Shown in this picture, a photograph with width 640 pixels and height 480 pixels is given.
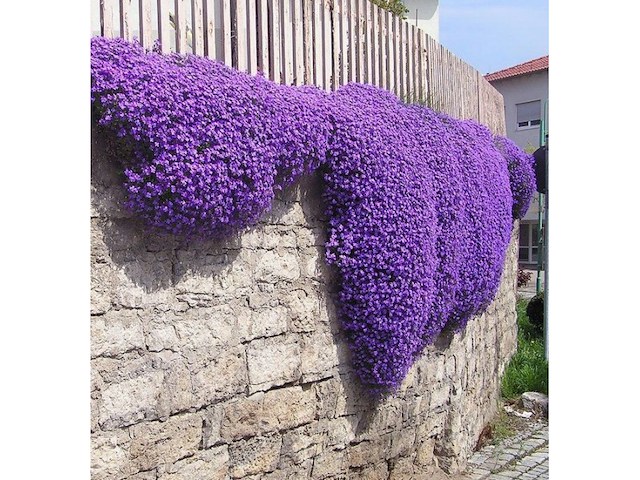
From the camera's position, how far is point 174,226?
3203 mm

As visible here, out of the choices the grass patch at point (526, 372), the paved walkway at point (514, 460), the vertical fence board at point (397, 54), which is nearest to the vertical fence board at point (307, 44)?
the vertical fence board at point (397, 54)

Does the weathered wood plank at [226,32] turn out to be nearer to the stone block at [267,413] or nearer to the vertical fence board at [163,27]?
the vertical fence board at [163,27]

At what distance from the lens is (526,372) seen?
8.52m

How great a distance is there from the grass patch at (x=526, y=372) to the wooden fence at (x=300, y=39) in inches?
135

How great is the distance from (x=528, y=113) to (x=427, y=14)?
24.2 feet

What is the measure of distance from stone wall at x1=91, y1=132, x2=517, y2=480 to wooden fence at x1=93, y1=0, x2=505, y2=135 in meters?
0.67

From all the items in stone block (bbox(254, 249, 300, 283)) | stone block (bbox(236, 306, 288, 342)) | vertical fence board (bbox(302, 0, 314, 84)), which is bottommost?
stone block (bbox(236, 306, 288, 342))

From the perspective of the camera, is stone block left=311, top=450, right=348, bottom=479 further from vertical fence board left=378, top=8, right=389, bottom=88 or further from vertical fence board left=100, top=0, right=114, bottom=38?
vertical fence board left=378, top=8, right=389, bottom=88

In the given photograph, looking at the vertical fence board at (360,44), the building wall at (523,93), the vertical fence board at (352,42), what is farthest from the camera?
the building wall at (523,93)

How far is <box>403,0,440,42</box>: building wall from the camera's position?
17645mm

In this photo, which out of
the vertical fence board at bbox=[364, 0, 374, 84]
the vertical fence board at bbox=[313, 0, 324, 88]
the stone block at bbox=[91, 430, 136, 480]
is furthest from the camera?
the vertical fence board at bbox=[364, 0, 374, 84]

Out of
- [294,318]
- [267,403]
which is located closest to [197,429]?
[267,403]

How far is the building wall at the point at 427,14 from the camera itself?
17.6m

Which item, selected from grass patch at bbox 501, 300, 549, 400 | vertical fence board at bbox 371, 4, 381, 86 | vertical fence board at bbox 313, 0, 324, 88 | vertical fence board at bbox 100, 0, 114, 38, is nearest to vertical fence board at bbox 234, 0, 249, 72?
vertical fence board at bbox 313, 0, 324, 88
